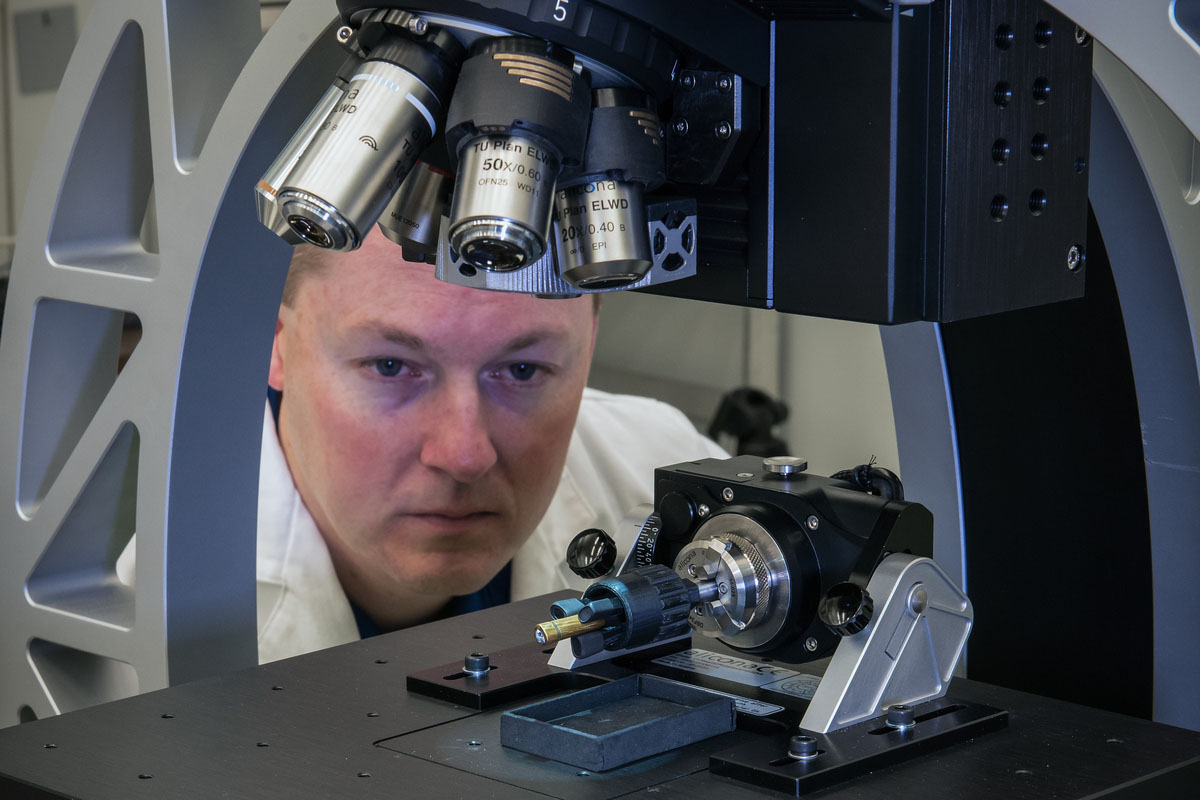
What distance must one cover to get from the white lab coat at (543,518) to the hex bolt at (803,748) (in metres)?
1.04

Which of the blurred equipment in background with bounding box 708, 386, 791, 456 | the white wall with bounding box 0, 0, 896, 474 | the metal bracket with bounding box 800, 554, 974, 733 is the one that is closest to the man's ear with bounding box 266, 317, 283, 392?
the white wall with bounding box 0, 0, 896, 474

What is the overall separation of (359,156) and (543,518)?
3.93 feet

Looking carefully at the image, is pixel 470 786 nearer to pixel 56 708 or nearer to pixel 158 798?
pixel 158 798

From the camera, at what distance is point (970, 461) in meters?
1.40

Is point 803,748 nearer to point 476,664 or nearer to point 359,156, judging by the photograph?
point 476,664

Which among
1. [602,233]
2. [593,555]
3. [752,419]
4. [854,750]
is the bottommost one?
[854,750]

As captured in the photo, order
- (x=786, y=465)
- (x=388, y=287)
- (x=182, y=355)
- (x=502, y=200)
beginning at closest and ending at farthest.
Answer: (x=502, y=200), (x=786, y=465), (x=182, y=355), (x=388, y=287)

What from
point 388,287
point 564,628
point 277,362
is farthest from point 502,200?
point 277,362

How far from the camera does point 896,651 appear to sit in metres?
0.97

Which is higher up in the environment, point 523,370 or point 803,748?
point 523,370

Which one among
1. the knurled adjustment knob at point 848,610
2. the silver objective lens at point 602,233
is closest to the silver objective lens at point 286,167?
the silver objective lens at point 602,233

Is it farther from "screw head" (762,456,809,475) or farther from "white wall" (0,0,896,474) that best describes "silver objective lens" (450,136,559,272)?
"white wall" (0,0,896,474)

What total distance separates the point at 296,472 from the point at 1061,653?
99 centimetres

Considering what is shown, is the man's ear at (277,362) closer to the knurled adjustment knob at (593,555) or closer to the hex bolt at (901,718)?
the knurled adjustment knob at (593,555)
